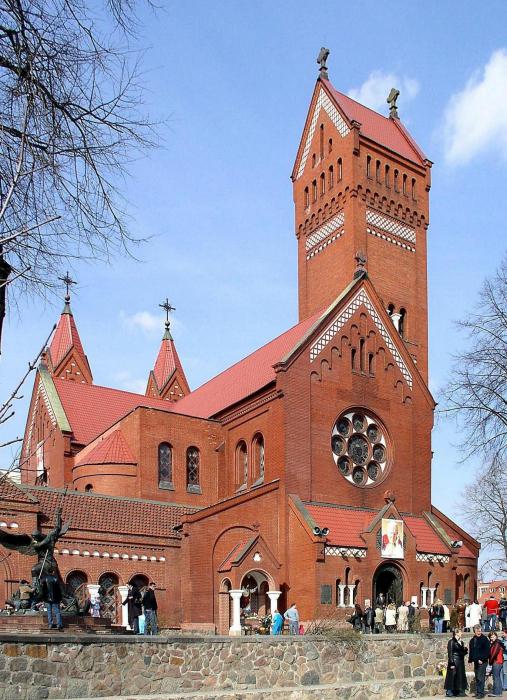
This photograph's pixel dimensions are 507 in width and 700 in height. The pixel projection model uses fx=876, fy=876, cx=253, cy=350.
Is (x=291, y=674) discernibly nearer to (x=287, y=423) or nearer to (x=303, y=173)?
(x=287, y=423)

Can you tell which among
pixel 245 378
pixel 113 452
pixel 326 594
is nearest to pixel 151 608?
pixel 326 594

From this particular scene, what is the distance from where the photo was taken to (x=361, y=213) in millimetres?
44406

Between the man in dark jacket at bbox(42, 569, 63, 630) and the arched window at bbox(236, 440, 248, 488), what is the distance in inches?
873

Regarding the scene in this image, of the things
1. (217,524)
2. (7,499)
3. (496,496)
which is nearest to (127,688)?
(7,499)

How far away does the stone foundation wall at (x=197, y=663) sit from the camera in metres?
15.9

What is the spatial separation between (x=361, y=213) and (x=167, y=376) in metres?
27.6

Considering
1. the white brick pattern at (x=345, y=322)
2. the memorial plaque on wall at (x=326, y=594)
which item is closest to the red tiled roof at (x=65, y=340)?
the white brick pattern at (x=345, y=322)

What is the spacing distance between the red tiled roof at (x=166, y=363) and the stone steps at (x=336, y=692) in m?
46.5

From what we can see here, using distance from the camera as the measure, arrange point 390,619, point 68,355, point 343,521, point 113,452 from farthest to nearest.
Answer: point 68,355, point 113,452, point 343,521, point 390,619

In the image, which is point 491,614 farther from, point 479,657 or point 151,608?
point 151,608

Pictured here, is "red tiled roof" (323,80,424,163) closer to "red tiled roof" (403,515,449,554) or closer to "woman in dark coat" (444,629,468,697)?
"red tiled roof" (403,515,449,554)

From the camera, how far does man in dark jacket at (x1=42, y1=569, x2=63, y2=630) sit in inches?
703

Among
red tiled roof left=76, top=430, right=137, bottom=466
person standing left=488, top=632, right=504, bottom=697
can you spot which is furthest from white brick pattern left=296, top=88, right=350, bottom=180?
person standing left=488, top=632, right=504, bottom=697

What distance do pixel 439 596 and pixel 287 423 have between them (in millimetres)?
9657
